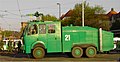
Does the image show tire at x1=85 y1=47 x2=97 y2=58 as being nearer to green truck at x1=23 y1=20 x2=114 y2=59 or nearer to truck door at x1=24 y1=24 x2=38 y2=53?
green truck at x1=23 y1=20 x2=114 y2=59

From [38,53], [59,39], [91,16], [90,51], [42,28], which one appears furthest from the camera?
[91,16]

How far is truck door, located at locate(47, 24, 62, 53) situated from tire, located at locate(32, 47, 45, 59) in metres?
0.49

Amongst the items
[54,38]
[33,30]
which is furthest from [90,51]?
[33,30]

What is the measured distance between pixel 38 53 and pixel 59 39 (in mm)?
1826

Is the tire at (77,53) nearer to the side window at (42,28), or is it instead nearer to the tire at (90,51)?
the tire at (90,51)

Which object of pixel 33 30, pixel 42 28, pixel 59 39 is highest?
pixel 42 28

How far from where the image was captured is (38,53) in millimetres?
23547

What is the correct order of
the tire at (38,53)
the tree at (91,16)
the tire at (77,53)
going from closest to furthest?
the tire at (38,53) < the tire at (77,53) < the tree at (91,16)

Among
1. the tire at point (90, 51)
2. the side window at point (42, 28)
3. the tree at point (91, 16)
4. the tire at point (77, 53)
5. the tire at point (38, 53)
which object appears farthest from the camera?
the tree at point (91, 16)

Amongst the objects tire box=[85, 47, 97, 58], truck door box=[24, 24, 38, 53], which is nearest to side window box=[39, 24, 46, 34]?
truck door box=[24, 24, 38, 53]

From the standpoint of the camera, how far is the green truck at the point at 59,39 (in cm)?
2323

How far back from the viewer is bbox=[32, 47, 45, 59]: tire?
23453 millimetres

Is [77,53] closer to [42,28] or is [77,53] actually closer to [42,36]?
[42,36]

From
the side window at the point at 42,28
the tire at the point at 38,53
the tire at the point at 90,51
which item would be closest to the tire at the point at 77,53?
the tire at the point at 90,51
